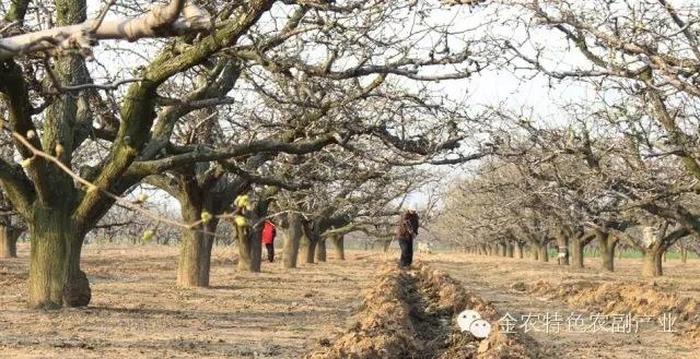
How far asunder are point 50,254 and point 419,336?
15.5 feet

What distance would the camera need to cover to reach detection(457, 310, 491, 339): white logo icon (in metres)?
10.0

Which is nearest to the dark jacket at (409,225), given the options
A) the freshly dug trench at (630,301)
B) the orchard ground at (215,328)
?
the freshly dug trench at (630,301)

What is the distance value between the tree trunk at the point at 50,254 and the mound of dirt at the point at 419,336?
3805 millimetres

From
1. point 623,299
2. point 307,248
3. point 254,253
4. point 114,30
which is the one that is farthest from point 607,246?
point 114,30

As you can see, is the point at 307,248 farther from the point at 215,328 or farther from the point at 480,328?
the point at 480,328

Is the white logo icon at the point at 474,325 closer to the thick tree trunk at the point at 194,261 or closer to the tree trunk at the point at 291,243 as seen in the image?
the thick tree trunk at the point at 194,261

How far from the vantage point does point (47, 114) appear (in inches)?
442

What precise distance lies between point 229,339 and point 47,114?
3.94 m

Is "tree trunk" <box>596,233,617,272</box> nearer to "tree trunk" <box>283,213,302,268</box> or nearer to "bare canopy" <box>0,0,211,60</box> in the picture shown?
"tree trunk" <box>283,213,302,268</box>

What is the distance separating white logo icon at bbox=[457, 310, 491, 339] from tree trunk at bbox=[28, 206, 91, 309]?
4.99 meters

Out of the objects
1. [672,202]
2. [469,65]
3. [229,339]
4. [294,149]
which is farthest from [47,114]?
[672,202]

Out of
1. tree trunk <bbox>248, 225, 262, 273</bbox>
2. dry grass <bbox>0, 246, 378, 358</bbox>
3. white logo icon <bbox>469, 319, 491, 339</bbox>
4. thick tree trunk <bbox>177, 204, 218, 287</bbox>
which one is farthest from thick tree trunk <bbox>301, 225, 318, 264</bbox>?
white logo icon <bbox>469, 319, 491, 339</bbox>

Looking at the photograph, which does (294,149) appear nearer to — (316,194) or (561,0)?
(561,0)

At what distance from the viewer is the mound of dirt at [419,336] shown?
8.24 meters
